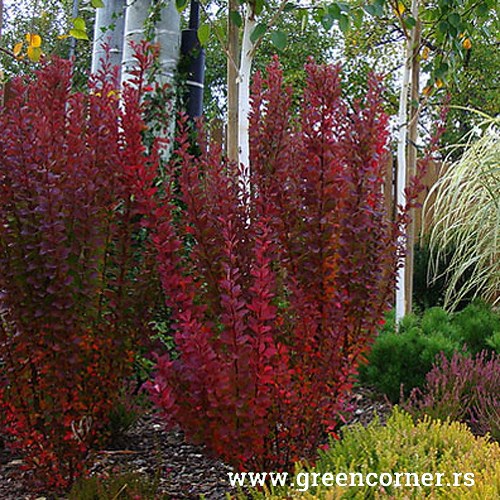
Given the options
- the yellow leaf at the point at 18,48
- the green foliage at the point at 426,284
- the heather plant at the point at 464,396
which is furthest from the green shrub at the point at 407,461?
the green foliage at the point at 426,284

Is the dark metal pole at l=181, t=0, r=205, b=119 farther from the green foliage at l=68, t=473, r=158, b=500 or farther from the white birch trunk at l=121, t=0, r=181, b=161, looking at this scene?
the green foliage at l=68, t=473, r=158, b=500

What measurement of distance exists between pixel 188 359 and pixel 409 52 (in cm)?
318

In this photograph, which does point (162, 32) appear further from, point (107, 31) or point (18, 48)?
point (107, 31)

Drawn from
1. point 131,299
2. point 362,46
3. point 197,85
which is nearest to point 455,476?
point 131,299

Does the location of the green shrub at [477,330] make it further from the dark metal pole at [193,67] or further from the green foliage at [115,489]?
the green foliage at [115,489]

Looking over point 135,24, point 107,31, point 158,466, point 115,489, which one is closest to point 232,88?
point 135,24

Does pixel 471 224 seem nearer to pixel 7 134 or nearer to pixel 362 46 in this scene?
Answer: pixel 7 134

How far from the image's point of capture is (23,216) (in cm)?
205

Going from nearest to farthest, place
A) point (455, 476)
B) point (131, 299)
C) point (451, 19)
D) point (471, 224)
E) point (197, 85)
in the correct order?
point (455, 476) → point (131, 299) → point (197, 85) → point (451, 19) → point (471, 224)

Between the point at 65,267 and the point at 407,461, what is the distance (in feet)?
3.59

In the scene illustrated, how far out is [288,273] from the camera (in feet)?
7.13

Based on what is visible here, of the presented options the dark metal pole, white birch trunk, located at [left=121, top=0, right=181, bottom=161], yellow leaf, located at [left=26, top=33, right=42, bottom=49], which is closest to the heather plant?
white birch trunk, located at [left=121, top=0, right=181, bottom=161]

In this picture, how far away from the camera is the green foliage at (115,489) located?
2.01 m

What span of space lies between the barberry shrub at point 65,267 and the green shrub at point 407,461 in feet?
2.27
